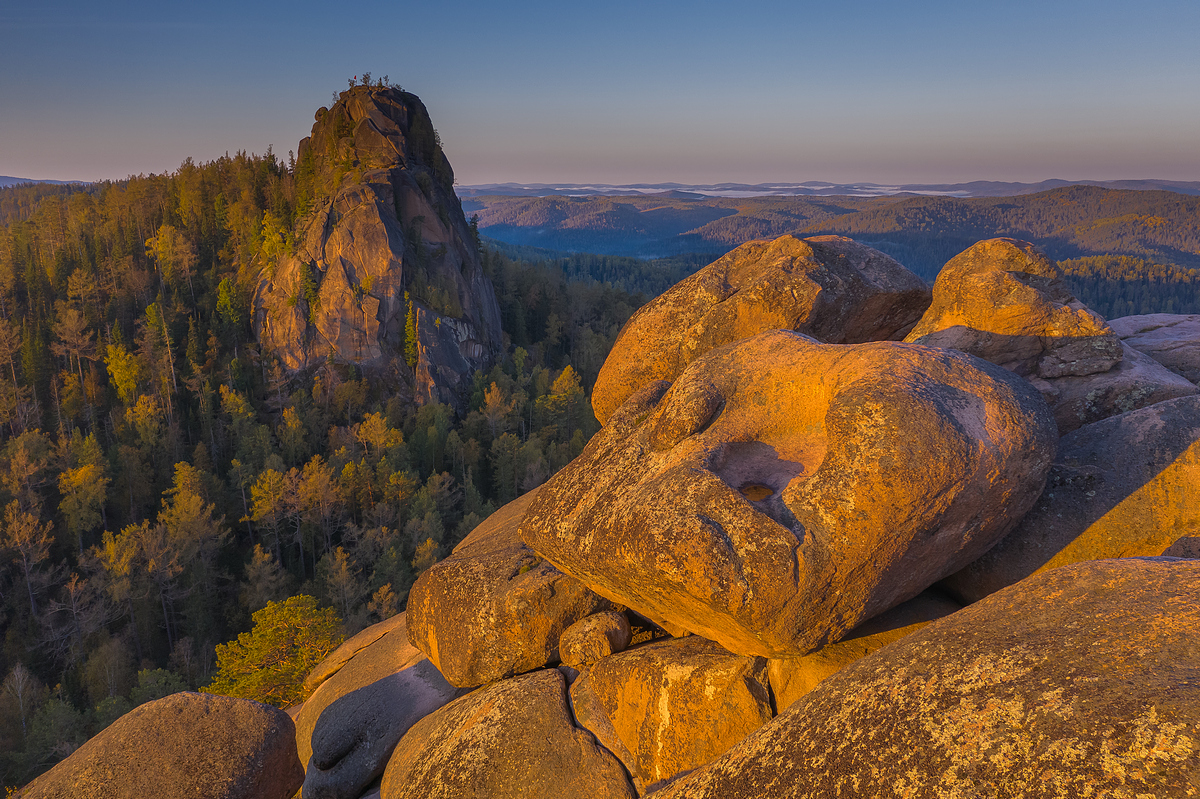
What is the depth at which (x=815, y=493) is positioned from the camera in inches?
336

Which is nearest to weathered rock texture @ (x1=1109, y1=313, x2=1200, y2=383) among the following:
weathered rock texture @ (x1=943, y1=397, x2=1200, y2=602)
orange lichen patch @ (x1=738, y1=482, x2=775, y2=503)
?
weathered rock texture @ (x1=943, y1=397, x2=1200, y2=602)

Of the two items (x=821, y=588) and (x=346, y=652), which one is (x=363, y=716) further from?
(x=821, y=588)

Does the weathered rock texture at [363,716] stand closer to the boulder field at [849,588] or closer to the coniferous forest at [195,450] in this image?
the boulder field at [849,588]

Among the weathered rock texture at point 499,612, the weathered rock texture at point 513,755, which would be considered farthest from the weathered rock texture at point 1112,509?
the weathered rock texture at point 499,612

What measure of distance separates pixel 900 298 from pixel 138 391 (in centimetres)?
11441

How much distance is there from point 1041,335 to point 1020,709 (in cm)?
1027

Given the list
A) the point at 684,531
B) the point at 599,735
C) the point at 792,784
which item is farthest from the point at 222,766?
the point at 792,784

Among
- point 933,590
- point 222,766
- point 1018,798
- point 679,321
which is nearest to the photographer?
point 1018,798

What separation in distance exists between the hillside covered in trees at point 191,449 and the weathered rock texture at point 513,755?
32.5 meters

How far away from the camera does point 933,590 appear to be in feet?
34.0

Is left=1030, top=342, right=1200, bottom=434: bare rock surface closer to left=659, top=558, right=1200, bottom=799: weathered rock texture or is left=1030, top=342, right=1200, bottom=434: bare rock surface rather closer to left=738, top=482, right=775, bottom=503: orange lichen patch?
left=659, top=558, right=1200, bottom=799: weathered rock texture

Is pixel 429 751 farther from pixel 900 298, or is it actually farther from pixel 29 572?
pixel 29 572

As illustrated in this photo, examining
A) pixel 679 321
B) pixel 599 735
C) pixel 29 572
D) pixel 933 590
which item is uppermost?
pixel 679 321

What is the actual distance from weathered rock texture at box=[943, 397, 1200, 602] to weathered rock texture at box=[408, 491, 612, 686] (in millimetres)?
6592
